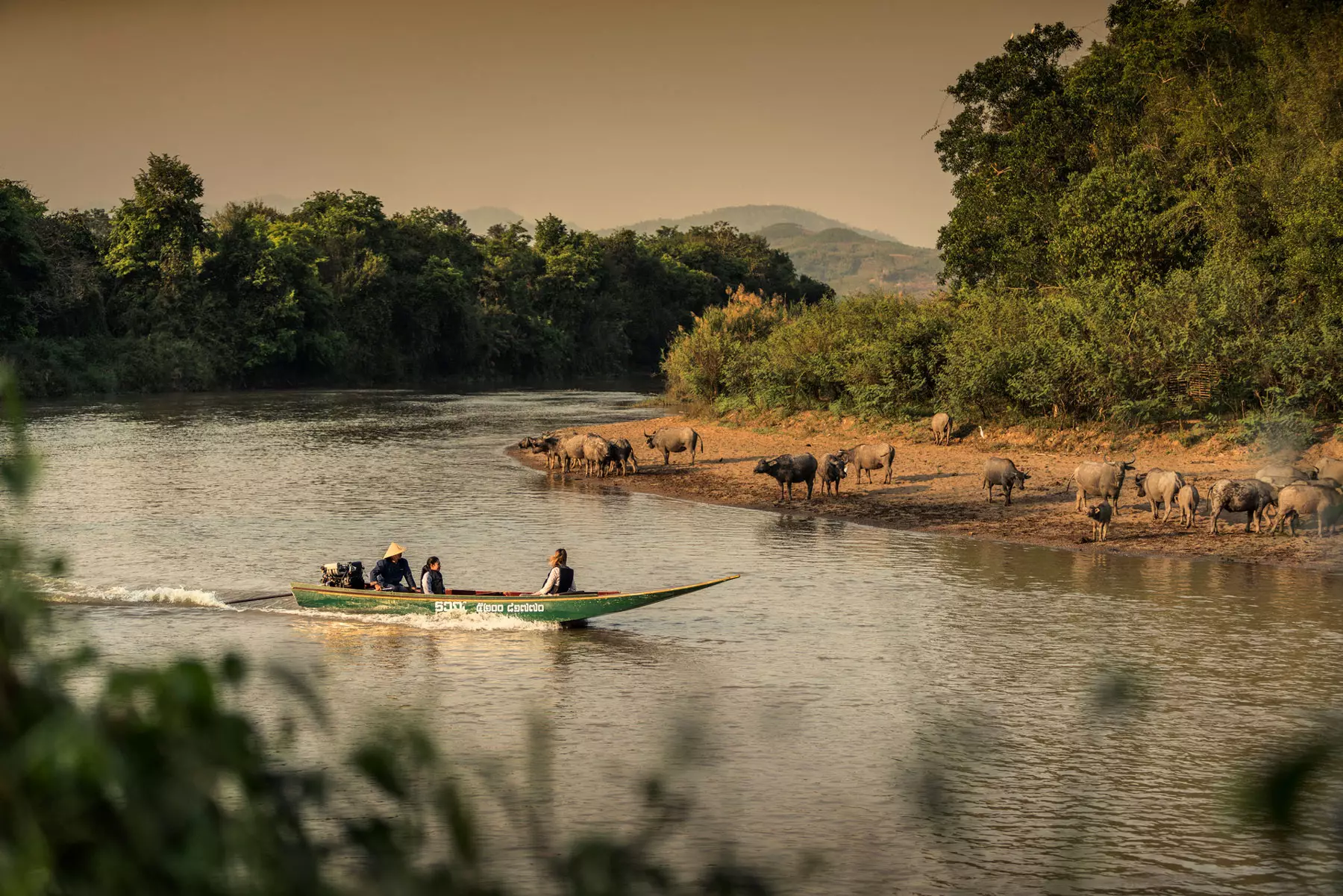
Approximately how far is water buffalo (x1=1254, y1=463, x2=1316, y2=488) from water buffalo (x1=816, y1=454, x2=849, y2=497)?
9284 mm

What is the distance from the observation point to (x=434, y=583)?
18.4m

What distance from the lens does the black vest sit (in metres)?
18.4

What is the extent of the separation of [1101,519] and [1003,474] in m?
4.24

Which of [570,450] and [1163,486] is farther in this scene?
[570,450]

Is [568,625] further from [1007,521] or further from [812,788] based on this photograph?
[1007,521]

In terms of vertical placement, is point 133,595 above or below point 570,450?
below

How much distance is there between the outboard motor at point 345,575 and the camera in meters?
19.2

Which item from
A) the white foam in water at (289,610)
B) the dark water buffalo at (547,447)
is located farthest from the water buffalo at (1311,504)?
the dark water buffalo at (547,447)

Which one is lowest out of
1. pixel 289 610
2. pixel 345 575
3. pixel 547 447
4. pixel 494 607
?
pixel 289 610

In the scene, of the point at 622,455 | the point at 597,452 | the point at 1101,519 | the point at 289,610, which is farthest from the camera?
the point at 622,455

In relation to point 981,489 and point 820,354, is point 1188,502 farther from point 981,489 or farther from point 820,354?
point 820,354

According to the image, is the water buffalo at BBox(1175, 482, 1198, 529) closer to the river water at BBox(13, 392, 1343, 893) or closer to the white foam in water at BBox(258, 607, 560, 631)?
the river water at BBox(13, 392, 1343, 893)

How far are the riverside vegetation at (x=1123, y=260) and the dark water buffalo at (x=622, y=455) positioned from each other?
24.8 feet

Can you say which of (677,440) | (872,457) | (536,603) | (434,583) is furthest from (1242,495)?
(677,440)
